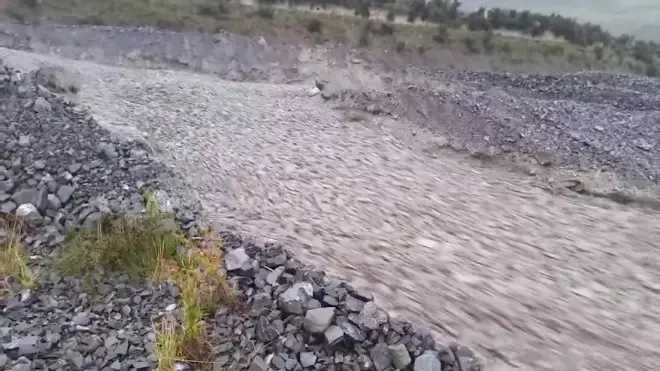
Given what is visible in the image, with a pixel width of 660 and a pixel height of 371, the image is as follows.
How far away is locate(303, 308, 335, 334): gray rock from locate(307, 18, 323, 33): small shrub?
55.7 ft

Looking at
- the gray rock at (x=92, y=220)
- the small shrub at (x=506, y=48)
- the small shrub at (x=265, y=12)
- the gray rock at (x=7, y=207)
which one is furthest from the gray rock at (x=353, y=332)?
the small shrub at (x=506, y=48)

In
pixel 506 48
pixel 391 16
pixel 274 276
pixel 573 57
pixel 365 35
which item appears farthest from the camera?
pixel 391 16

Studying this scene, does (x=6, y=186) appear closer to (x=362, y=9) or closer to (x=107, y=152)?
(x=107, y=152)

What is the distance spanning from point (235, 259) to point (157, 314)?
85cm

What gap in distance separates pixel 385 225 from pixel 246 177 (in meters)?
1.93

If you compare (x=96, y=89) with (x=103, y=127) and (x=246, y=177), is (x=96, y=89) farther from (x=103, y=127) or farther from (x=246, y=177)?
(x=246, y=177)

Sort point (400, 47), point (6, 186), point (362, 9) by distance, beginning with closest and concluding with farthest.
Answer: point (6, 186), point (400, 47), point (362, 9)

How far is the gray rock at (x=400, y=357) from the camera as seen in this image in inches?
161

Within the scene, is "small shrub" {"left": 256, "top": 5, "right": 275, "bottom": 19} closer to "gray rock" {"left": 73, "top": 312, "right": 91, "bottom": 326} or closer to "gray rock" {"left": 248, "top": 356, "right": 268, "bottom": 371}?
"gray rock" {"left": 73, "top": 312, "right": 91, "bottom": 326}

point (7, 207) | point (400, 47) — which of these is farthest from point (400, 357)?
point (400, 47)

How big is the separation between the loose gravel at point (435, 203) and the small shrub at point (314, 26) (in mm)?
9148

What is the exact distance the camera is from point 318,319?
434 cm

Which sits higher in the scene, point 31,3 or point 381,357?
point 31,3

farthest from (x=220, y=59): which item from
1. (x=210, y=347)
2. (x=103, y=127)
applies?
(x=210, y=347)
